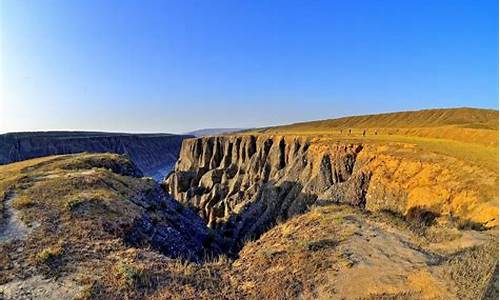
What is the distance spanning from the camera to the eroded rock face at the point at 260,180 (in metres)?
24.7

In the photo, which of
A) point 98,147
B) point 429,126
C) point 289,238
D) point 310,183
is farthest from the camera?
point 98,147

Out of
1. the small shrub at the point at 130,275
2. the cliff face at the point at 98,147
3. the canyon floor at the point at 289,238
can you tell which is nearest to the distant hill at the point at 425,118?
the canyon floor at the point at 289,238

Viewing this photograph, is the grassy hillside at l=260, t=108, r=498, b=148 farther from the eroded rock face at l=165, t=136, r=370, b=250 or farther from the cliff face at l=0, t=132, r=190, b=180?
the cliff face at l=0, t=132, r=190, b=180

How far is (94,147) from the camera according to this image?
103 m

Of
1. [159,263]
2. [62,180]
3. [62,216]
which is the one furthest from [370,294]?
[62,180]

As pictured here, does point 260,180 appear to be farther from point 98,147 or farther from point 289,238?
point 98,147

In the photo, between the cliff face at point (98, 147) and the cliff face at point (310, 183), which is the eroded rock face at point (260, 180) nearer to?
the cliff face at point (310, 183)

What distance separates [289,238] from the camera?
36.2 feet

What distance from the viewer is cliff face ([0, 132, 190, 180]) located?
86.7 metres

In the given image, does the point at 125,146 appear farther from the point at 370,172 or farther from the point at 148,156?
the point at 370,172

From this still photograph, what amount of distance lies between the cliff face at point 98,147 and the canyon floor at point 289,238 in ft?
243

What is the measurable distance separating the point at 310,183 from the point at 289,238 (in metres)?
15.7

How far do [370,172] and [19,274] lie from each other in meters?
17.0

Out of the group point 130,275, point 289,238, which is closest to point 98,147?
point 289,238
